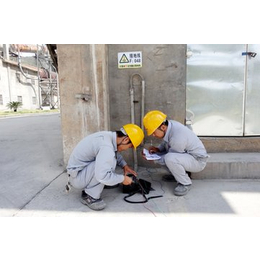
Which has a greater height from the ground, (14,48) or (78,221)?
(14,48)

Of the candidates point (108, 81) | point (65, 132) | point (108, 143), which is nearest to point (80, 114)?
point (65, 132)

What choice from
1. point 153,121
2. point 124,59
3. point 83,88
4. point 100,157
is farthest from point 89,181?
point 124,59

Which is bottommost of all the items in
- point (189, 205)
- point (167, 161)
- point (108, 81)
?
point (189, 205)

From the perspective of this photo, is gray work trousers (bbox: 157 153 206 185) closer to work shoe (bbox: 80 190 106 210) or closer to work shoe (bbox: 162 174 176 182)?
work shoe (bbox: 162 174 176 182)

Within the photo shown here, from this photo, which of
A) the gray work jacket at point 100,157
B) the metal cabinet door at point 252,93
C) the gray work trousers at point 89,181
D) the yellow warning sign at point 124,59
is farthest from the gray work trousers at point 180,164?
the yellow warning sign at point 124,59

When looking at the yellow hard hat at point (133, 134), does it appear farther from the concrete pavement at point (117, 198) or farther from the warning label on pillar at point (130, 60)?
the warning label on pillar at point (130, 60)

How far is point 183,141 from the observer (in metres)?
3.13

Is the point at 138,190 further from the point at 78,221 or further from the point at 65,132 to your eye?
the point at 65,132

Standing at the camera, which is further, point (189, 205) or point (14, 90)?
point (14, 90)

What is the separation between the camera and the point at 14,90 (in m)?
22.6

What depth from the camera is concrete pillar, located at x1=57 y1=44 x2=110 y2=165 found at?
12.3ft

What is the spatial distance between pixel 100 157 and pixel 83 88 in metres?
1.62

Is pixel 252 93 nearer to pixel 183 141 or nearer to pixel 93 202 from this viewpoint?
pixel 183 141

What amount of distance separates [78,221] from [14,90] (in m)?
23.5
